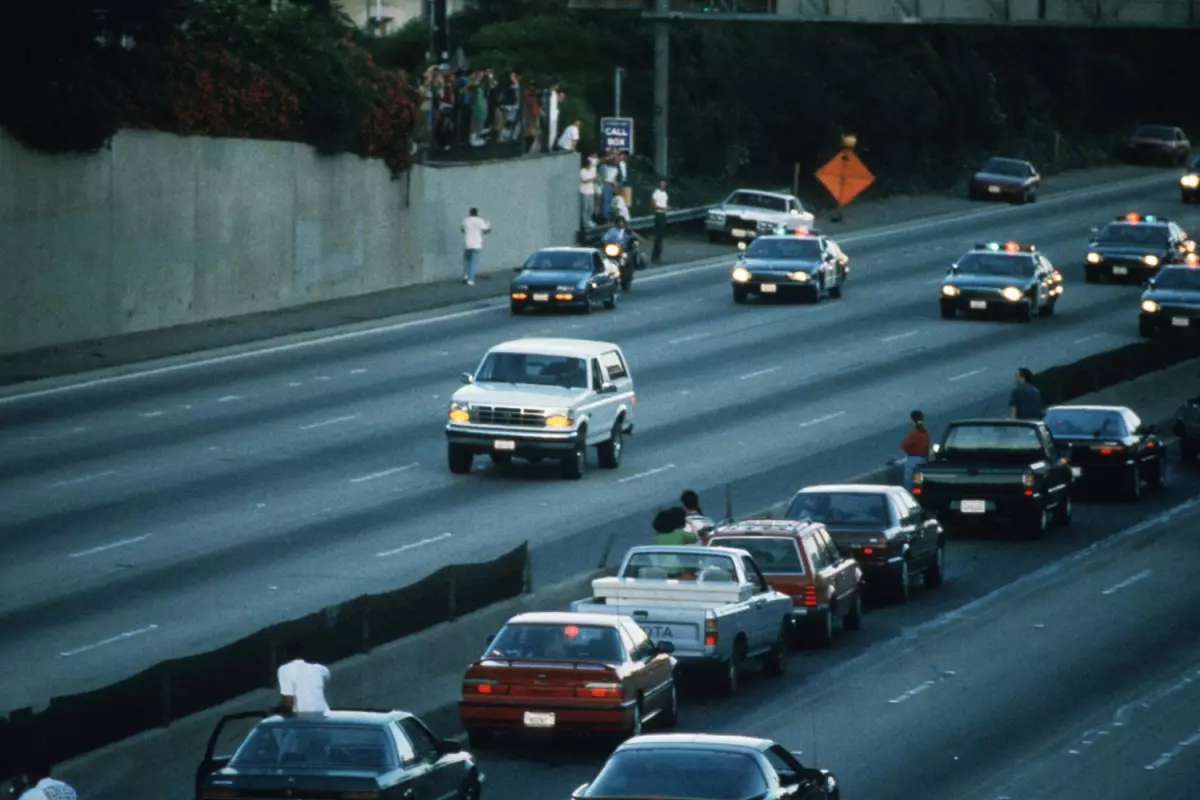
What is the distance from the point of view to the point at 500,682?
71.6ft

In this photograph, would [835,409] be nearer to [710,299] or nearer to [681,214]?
[710,299]

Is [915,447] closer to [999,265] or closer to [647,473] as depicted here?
[647,473]

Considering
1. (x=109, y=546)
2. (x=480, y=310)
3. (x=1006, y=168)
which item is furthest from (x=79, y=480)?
(x=1006, y=168)

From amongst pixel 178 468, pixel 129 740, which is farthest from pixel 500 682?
pixel 178 468

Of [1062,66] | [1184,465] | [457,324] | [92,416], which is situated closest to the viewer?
[92,416]

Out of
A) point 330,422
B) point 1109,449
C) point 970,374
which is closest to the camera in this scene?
point 1109,449

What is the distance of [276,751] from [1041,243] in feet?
196

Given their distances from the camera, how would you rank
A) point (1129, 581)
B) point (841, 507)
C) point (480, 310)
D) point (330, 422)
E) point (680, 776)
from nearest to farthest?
point (680, 776) → point (841, 507) → point (1129, 581) → point (330, 422) → point (480, 310)

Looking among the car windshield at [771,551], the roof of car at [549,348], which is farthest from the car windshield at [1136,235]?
the car windshield at [771,551]

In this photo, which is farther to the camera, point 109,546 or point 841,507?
point 841,507

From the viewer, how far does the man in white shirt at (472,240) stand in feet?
194

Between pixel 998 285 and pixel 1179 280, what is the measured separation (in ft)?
12.9

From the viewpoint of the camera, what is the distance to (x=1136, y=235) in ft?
214

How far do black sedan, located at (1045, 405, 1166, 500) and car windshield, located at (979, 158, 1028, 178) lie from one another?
48.2m
